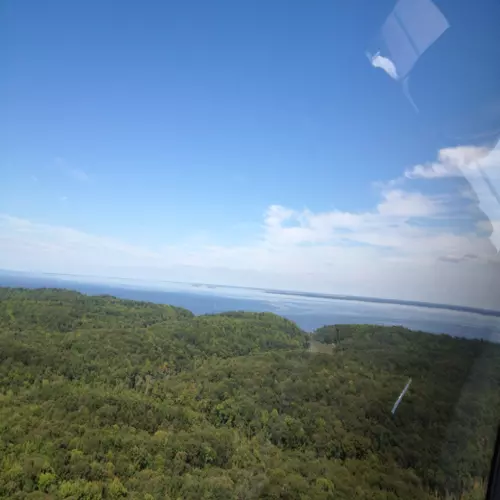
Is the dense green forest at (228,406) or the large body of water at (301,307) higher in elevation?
the large body of water at (301,307)

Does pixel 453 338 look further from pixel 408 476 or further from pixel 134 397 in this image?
pixel 134 397

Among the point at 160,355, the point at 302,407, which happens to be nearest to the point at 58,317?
the point at 160,355

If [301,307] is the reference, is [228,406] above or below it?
below

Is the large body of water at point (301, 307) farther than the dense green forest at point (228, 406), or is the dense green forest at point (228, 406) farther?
the large body of water at point (301, 307)

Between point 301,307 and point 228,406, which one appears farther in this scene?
point 301,307
